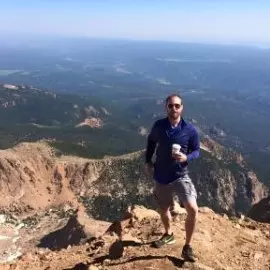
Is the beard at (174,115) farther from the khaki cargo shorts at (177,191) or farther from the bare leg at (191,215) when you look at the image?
the bare leg at (191,215)

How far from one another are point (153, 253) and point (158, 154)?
3.28 meters

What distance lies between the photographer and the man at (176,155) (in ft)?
46.3

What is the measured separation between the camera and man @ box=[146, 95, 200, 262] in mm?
14102

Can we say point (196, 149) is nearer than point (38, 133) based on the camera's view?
Yes

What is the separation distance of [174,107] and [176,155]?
1.33 metres

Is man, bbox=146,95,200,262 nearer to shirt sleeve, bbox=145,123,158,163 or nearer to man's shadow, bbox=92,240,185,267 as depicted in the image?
shirt sleeve, bbox=145,123,158,163

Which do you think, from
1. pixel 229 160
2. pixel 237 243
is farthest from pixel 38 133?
pixel 237 243

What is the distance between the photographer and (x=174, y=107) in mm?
13961

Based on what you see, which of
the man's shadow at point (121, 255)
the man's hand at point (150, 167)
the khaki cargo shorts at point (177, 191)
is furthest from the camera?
the man's hand at point (150, 167)

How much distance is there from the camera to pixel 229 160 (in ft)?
499

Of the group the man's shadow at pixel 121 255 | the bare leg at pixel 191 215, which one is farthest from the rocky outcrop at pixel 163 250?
the bare leg at pixel 191 215

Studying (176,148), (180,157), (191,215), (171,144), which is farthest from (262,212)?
(176,148)

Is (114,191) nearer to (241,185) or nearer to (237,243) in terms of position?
(241,185)

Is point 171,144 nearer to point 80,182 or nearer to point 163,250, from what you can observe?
point 163,250
